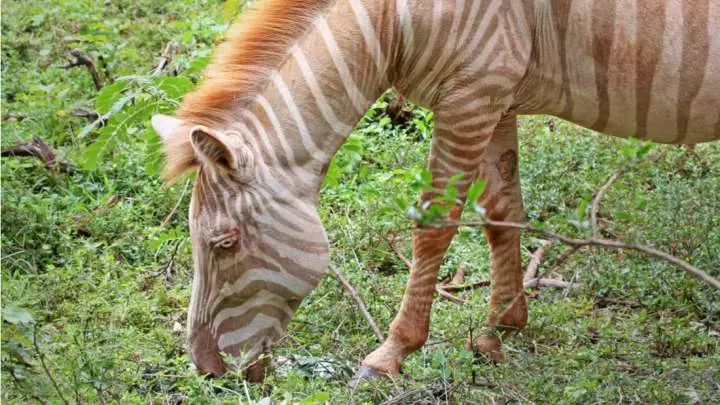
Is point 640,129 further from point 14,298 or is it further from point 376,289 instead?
point 14,298

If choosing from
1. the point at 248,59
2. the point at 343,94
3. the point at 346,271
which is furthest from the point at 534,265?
the point at 248,59

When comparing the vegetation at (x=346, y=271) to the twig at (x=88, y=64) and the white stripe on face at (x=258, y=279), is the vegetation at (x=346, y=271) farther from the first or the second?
the white stripe on face at (x=258, y=279)

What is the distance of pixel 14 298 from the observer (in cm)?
639

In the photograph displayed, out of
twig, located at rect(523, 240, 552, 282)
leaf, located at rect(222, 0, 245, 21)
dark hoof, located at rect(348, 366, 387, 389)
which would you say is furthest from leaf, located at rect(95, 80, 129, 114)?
twig, located at rect(523, 240, 552, 282)

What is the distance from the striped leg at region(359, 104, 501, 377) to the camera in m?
5.46

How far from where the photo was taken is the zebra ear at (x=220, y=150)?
4.82 metres

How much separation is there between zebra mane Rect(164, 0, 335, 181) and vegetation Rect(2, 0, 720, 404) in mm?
895

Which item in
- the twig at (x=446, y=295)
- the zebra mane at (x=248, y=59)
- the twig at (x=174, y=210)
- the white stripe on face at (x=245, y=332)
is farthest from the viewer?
the twig at (x=174, y=210)

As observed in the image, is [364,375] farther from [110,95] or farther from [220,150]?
[110,95]

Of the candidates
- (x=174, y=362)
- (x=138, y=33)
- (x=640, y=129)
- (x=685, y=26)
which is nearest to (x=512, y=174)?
(x=640, y=129)

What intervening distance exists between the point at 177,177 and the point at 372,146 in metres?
3.66

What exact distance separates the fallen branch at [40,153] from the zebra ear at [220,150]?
364 cm

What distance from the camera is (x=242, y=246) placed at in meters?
5.15

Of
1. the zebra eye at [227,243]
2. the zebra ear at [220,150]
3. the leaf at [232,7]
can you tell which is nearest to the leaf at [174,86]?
the leaf at [232,7]
